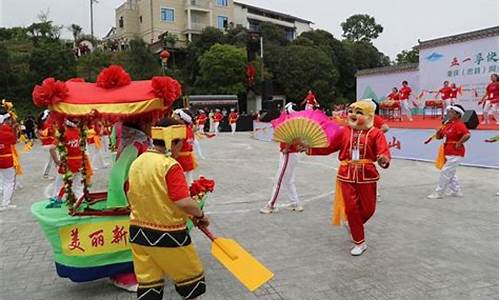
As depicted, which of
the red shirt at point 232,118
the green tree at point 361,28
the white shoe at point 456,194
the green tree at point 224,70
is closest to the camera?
the white shoe at point 456,194

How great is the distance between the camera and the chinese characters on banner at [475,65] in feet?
63.9

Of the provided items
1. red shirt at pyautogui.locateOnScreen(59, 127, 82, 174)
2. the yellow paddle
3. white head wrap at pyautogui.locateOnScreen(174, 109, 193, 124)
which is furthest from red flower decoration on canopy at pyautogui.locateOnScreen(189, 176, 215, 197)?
white head wrap at pyautogui.locateOnScreen(174, 109, 193, 124)

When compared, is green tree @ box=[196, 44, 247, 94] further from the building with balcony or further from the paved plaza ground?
the paved plaza ground

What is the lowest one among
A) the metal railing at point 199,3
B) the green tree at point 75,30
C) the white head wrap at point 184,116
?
the white head wrap at point 184,116

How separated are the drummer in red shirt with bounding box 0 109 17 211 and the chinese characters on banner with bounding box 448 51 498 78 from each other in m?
18.4

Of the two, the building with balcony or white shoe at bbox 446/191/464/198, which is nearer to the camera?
white shoe at bbox 446/191/464/198

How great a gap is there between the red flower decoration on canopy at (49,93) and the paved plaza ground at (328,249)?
1.81m

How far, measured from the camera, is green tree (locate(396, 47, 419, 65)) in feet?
166

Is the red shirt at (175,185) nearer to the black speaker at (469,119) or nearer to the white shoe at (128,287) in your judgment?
the white shoe at (128,287)

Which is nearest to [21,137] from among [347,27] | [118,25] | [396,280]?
[396,280]

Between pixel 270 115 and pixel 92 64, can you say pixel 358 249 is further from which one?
pixel 92 64

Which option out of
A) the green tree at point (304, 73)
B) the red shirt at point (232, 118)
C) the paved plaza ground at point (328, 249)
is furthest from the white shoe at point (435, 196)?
the green tree at point (304, 73)

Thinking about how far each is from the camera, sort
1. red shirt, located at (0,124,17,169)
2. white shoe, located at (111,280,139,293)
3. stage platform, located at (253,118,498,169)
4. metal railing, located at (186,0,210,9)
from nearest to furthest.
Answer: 1. white shoe, located at (111,280,139,293)
2. red shirt, located at (0,124,17,169)
3. stage platform, located at (253,118,498,169)
4. metal railing, located at (186,0,210,9)

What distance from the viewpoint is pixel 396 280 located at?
4535 millimetres
